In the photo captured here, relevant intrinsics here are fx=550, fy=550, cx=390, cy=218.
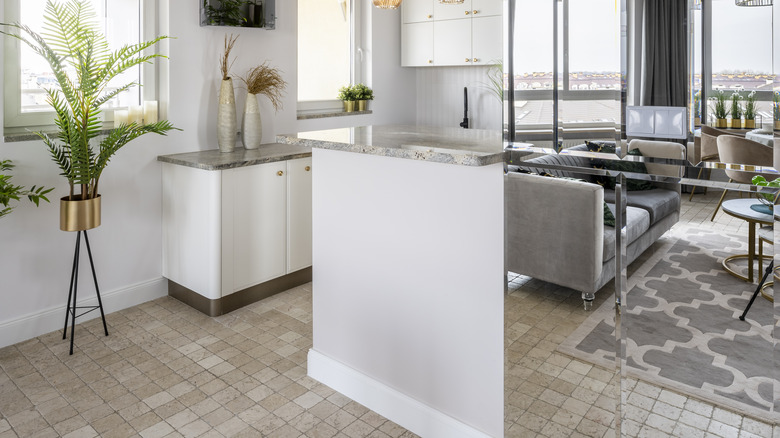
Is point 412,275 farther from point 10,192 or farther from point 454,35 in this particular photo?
point 454,35

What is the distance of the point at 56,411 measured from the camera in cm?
224

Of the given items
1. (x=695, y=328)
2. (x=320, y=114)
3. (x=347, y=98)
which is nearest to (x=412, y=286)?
(x=695, y=328)

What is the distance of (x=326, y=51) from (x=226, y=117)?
138 centimetres

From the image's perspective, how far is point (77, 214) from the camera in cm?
271

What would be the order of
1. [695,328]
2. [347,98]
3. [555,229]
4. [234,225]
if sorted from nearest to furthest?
1. [695,328]
2. [555,229]
3. [234,225]
4. [347,98]

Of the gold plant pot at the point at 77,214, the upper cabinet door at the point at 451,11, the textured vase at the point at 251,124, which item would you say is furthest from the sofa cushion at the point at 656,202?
the upper cabinet door at the point at 451,11

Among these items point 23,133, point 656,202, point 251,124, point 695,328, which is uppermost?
point 251,124

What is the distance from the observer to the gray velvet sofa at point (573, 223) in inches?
57.7

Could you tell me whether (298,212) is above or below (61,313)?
above

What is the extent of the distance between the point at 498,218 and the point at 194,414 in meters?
1.47

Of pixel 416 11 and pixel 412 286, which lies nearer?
pixel 412 286

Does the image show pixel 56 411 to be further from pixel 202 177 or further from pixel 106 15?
pixel 106 15

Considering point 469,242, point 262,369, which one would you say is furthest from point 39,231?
point 469,242

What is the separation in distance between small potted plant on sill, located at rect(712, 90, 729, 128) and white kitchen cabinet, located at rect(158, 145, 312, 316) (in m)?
2.43
